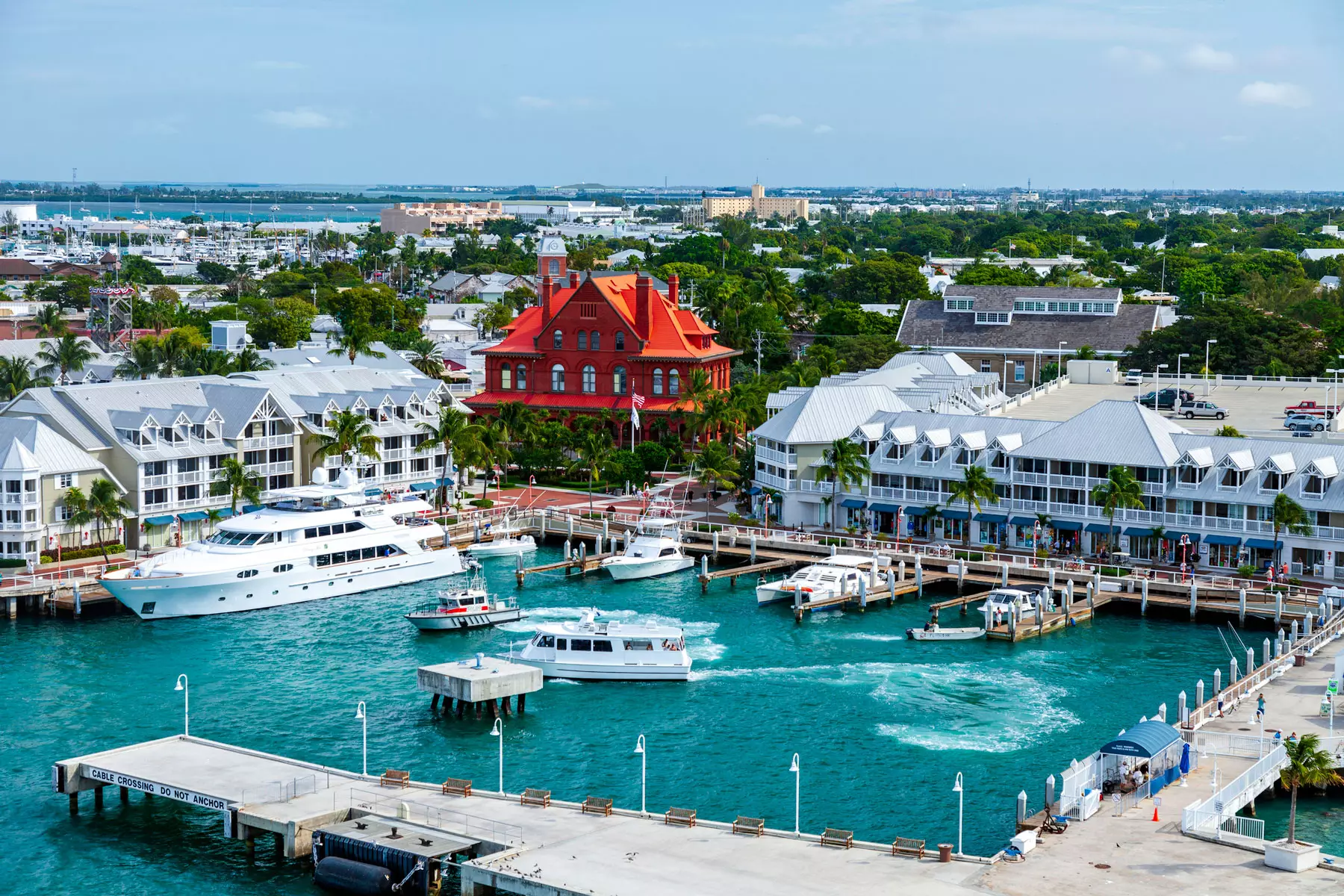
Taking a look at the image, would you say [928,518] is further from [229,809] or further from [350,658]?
[229,809]

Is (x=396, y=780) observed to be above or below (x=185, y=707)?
below

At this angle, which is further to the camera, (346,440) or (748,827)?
(346,440)

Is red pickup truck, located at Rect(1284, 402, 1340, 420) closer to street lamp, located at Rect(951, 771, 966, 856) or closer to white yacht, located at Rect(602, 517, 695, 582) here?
white yacht, located at Rect(602, 517, 695, 582)

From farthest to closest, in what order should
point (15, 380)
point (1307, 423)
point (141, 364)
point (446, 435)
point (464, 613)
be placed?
point (141, 364), point (15, 380), point (446, 435), point (1307, 423), point (464, 613)

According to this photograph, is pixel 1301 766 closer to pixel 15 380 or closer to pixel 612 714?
pixel 612 714

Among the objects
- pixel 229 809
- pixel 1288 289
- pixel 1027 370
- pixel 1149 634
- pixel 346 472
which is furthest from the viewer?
pixel 1288 289

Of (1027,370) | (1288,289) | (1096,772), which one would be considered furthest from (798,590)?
(1288,289)

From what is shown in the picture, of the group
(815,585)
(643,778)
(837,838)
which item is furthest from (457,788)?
(815,585)

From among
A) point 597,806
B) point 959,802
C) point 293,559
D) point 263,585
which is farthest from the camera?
point 293,559
